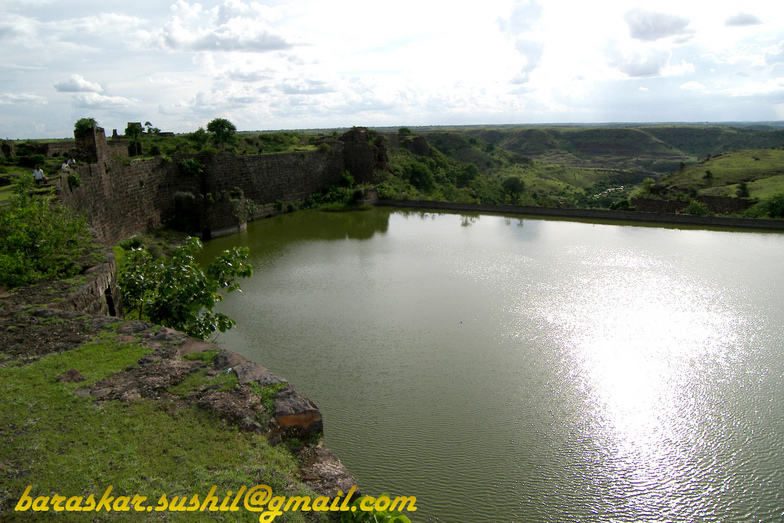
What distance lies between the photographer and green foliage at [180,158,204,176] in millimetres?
18953

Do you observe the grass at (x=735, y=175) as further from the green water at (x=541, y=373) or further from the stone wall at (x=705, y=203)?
the green water at (x=541, y=373)

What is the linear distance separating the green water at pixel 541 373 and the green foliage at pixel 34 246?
335cm

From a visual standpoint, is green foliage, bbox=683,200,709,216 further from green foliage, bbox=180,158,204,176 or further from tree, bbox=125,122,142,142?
tree, bbox=125,122,142,142

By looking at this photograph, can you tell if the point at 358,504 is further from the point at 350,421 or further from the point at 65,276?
the point at 65,276

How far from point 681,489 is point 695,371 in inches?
121

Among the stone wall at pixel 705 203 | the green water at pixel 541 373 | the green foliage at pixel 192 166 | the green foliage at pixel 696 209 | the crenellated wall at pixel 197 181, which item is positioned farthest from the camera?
the stone wall at pixel 705 203

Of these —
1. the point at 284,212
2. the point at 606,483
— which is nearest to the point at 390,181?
the point at 284,212

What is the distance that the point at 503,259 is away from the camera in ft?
48.0

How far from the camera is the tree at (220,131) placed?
27422 millimetres

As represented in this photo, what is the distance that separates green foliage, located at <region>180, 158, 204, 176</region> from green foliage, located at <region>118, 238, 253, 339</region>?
14.0 metres

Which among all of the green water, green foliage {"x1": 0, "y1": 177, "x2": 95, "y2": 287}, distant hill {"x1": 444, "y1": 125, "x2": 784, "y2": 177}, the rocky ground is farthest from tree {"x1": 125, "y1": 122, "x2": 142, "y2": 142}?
distant hill {"x1": 444, "y1": 125, "x2": 784, "y2": 177}

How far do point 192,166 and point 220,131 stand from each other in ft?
30.3

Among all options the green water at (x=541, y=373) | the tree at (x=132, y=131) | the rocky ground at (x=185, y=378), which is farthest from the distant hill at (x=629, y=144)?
the rocky ground at (x=185, y=378)

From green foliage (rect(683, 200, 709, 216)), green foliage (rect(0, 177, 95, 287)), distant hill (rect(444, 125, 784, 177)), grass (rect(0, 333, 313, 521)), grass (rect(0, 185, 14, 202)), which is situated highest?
distant hill (rect(444, 125, 784, 177))
